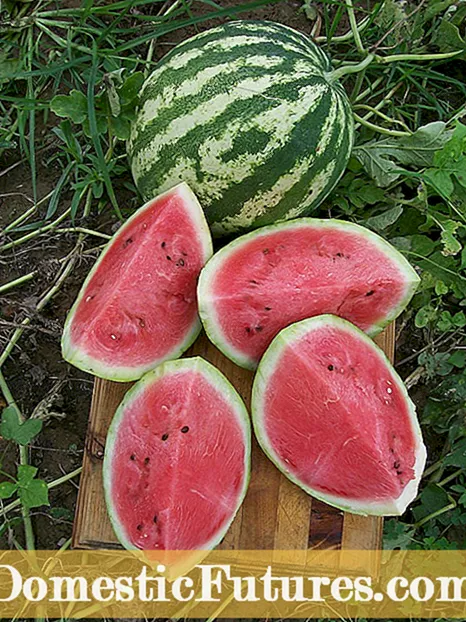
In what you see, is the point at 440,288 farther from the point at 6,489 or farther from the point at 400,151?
the point at 6,489

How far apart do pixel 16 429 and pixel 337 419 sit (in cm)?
75

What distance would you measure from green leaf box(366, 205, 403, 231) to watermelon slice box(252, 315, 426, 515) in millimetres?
407

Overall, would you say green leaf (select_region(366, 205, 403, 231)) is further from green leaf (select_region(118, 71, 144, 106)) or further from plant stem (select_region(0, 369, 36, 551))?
plant stem (select_region(0, 369, 36, 551))

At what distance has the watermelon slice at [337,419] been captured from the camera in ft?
4.91

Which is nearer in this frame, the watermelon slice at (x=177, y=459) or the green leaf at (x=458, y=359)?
the watermelon slice at (x=177, y=459)

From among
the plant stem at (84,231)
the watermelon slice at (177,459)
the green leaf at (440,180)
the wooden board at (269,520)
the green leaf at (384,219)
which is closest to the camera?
the watermelon slice at (177,459)

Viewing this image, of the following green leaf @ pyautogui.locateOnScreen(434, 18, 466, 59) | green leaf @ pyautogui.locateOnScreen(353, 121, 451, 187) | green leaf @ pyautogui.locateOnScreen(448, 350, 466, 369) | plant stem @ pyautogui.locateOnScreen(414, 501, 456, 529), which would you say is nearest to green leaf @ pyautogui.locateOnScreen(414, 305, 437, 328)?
green leaf @ pyautogui.locateOnScreen(448, 350, 466, 369)

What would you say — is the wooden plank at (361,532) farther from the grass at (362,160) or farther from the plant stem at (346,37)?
the plant stem at (346,37)

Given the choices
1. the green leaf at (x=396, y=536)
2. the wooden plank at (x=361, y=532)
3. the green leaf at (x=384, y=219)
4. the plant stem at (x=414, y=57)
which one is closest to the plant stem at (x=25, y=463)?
the wooden plank at (x=361, y=532)

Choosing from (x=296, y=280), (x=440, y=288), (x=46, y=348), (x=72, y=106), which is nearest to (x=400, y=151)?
(x=440, y=288)

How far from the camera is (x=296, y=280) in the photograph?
158cm

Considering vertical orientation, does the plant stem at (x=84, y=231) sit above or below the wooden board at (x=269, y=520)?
above

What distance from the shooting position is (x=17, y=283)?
77.5 inches

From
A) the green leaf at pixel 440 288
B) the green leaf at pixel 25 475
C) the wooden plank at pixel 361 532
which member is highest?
the green leaf at pixel 440 288
